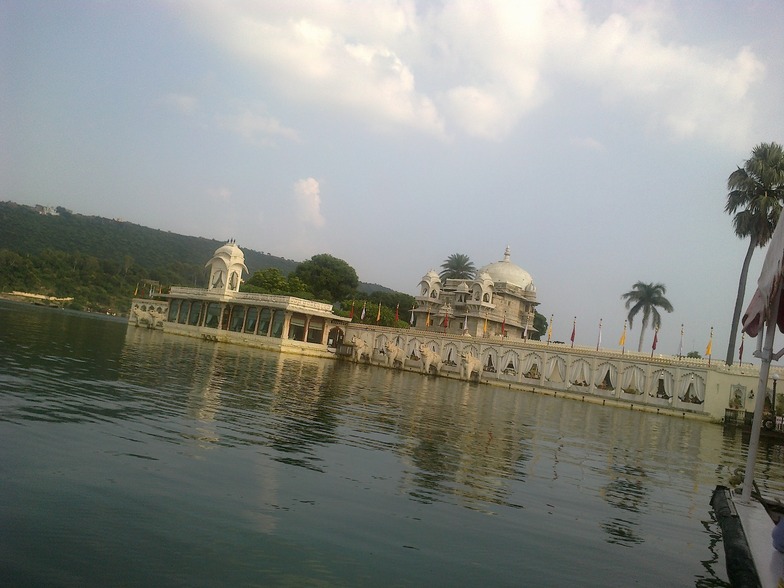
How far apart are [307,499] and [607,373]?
38043 mm

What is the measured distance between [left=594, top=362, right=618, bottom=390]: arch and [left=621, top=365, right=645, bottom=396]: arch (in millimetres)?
795

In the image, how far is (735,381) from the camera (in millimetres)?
34969

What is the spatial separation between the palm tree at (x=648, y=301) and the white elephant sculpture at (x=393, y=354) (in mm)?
23591

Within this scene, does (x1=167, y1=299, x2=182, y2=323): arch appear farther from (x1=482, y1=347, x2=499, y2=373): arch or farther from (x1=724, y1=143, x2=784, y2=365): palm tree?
(x1=724, y1=143, x2=784, y2=365): palm tree

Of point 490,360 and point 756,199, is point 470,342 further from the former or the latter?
point 756,199

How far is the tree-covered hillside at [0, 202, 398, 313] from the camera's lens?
84.0 m

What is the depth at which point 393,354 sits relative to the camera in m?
52.2

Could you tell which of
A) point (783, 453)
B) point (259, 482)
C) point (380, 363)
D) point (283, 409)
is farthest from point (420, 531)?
point (380, 363)

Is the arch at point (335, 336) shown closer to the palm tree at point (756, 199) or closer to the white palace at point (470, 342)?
the white palace at point (470, 342)

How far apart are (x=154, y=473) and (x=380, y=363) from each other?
1864 inches

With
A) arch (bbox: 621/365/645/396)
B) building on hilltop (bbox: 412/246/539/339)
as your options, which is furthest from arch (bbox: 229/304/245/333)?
arch (bbox: 621/365/645/396)

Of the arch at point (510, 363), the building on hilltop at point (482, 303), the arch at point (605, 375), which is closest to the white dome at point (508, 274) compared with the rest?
the building on hilltop at point (482, 303)

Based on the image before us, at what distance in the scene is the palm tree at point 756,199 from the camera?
3775 centimetres

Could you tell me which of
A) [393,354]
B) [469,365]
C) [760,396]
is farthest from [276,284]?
[760,396]
